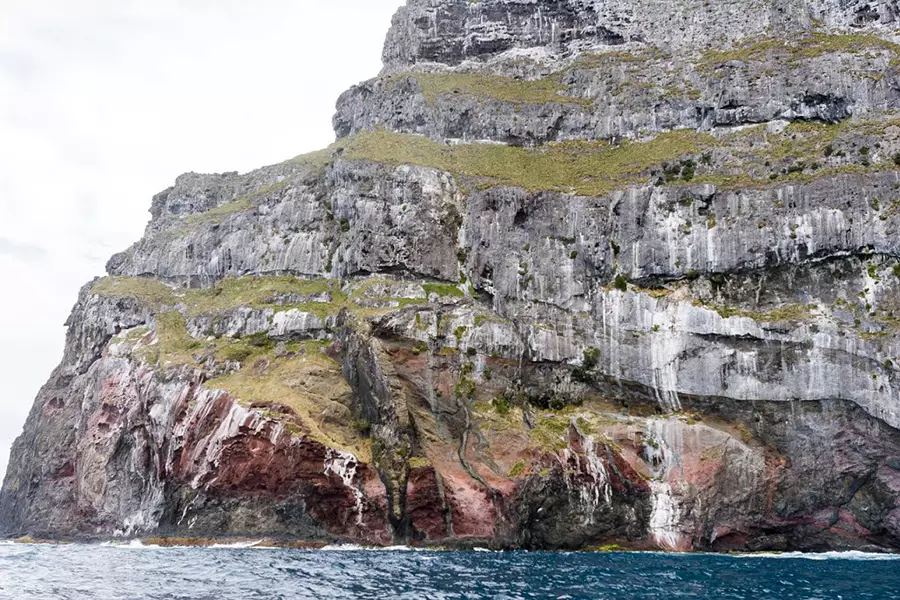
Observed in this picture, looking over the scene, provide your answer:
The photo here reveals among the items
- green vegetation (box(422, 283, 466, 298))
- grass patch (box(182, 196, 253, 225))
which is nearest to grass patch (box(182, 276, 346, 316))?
green vegetation (box(422, 283, 466, 298))

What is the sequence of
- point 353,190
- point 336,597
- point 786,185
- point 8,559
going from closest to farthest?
point 336,597
point 8,559
point 786,185
point 353,190

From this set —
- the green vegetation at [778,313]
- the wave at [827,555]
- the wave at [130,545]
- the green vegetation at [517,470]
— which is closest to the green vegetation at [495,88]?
the green vegetation at [778,313]

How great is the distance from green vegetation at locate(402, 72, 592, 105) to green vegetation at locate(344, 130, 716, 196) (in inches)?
270

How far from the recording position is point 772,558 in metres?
48.0

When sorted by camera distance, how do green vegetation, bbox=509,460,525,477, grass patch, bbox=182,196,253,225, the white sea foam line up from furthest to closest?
grass patch, bbox=182,196,253,225 → green vegetation, bbox=509,460,525,477 → the white sea foam

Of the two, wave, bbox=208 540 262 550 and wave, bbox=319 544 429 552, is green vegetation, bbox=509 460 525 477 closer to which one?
wave, bbox=319 544 429 552

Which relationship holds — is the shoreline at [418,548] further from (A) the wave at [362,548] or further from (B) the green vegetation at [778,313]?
(B) the green vegetation at [778,313]

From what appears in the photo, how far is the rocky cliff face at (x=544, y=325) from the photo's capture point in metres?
54.4

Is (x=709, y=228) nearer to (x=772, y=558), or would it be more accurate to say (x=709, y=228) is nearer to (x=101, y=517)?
(x=772, y=558)

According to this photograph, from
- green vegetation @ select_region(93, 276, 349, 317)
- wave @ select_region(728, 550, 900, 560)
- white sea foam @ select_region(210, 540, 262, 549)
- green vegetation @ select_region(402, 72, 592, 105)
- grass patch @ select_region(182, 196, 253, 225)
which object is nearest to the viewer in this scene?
wave @ select_region(728, 550, 900, 560)

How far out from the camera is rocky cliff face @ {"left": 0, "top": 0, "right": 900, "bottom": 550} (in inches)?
2142

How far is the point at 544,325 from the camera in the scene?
2537 inches

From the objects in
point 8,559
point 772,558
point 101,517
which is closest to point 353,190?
point 101,517

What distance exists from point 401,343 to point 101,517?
3306 centimetres
